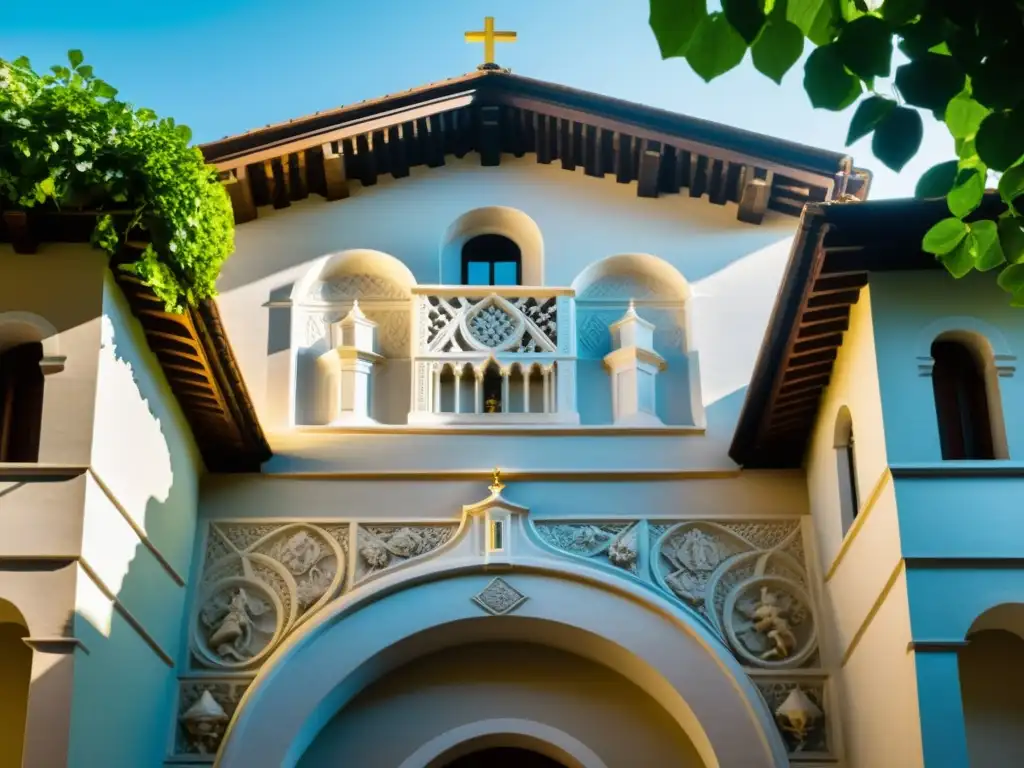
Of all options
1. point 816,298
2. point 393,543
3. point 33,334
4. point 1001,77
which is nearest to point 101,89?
point 33,334

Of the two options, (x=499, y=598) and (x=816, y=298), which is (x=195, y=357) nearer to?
(x=499, y=598)

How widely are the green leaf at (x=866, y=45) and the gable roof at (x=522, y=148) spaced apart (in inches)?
351

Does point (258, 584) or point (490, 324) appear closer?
point (258, 584)

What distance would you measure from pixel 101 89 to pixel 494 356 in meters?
Result: 4.38

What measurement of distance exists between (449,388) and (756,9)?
8.97 m

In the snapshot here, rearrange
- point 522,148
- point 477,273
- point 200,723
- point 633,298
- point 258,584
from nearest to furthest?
point 200,723
point 258,584
point 633,298
point 477,273
point 522,148

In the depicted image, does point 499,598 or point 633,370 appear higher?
point 633,370

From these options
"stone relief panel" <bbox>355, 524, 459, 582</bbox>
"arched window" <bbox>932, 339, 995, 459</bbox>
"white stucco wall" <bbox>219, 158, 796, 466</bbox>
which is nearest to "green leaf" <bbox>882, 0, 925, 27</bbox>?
"arched window" <bbox>932, 339, 995, 459</bbox>

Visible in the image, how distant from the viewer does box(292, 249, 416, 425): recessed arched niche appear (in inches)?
534

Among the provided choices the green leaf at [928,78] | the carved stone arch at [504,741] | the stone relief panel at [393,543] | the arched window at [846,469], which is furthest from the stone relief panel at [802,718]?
the green leaf at [928,78]

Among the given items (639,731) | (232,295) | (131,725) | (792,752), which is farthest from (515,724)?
(232,295)

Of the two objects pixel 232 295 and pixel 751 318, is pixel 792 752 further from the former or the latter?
pixel 232 295

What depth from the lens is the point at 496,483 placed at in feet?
42.5

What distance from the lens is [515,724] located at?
12.7 metres
